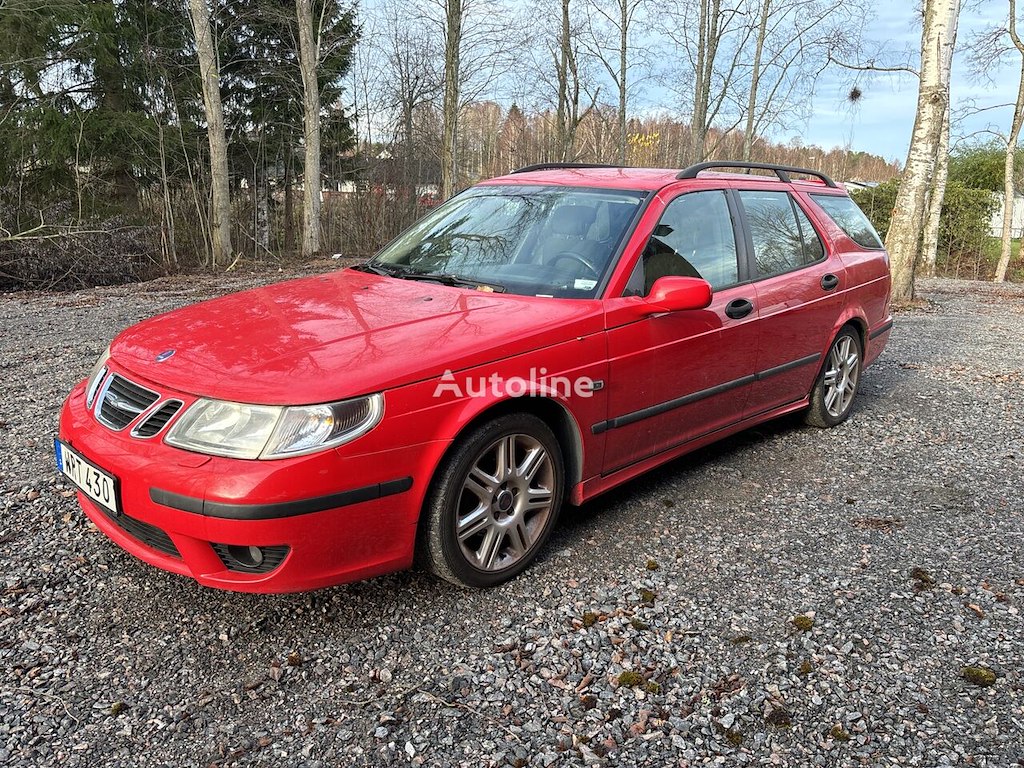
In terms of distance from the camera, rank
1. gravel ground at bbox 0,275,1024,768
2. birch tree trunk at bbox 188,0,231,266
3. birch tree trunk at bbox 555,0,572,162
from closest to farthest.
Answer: gravel ground at bbox 0,275,1024,768 → birch tree trunk at bbox 188,0,231,266 → birch tree trunk at bbox 555,0,572,162

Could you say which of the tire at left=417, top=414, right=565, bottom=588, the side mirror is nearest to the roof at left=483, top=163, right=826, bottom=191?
the side mirror

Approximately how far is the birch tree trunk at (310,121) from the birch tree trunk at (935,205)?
14009mm

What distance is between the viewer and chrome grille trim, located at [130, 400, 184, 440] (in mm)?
2521

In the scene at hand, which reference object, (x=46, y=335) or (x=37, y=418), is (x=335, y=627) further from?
(x=46, y=335)

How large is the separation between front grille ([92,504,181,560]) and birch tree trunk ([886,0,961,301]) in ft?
36.2

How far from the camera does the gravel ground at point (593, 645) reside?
2.18 m

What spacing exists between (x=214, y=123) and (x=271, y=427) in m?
14.2

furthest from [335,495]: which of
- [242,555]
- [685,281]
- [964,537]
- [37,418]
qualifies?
[37,418]

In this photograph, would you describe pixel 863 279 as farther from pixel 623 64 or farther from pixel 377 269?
pixel 623 64

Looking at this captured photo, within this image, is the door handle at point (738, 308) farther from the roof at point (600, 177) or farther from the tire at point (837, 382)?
the tire at point (837, 382)

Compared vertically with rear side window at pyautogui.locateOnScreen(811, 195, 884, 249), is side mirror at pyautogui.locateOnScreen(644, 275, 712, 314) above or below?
below

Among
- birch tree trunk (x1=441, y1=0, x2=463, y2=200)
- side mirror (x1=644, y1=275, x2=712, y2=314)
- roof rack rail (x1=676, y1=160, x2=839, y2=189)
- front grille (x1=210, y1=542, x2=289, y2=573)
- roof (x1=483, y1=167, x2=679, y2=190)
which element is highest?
birch tree trunk (x1=441, y1=0, x2=463, y2=200)

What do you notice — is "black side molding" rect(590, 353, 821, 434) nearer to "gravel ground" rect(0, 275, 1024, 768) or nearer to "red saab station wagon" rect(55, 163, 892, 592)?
"red saab station wagon" rect(55, 163, 892, 592)

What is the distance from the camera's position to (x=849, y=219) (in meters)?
5.26
